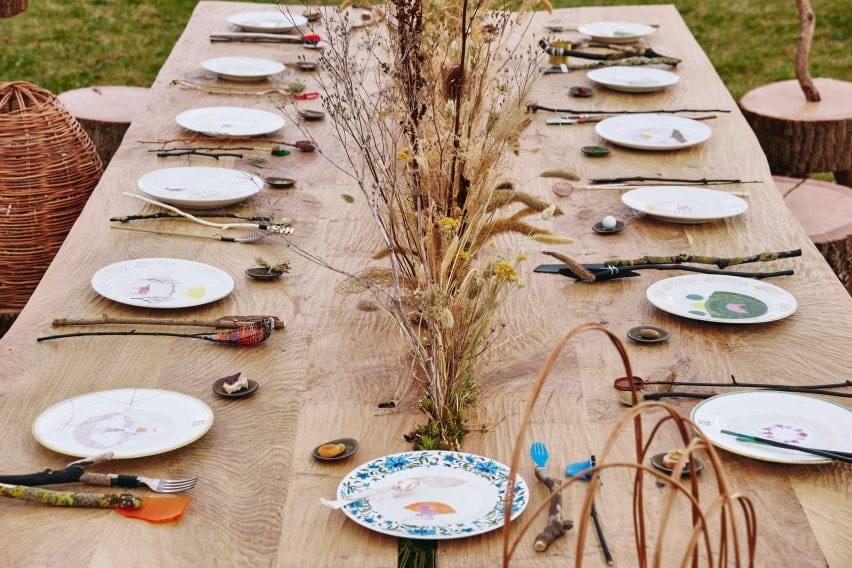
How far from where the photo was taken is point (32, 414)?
221cm

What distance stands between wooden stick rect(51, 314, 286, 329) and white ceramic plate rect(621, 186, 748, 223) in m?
1.18

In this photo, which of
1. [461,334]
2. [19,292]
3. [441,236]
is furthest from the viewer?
[19,292]

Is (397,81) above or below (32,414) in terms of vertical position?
above

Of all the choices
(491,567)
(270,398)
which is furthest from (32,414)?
(491,567)

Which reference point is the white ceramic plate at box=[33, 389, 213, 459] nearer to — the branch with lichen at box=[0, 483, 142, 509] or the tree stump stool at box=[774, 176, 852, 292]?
the branch with lichen at box=[0, 483, 142, 509]

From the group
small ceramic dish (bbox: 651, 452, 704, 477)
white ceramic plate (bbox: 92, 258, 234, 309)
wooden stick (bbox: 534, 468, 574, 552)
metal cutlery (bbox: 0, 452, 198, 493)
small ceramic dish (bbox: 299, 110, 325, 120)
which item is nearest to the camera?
wooden stick (bbox: 534, 468, 574, 552)

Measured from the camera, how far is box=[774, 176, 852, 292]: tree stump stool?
4.25 metres

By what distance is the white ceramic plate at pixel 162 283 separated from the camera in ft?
8.77

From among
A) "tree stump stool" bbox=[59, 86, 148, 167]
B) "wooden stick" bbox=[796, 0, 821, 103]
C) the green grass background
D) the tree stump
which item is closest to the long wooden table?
"tree stump stool" bbox=[59, 86, 148, 167]

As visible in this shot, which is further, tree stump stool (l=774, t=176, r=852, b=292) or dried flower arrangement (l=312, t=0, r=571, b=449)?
tree stump stool (l=774, t=176, r=852, b=292)

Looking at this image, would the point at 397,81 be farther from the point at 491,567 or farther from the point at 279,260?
the point at 491,567

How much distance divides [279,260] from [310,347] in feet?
1.69

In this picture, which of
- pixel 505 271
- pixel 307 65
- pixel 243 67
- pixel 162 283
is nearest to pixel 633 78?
pixel 307 65

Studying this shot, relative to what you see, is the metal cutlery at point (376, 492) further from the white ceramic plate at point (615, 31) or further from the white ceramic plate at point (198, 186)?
the white ceramic plate at point (615, 31)
